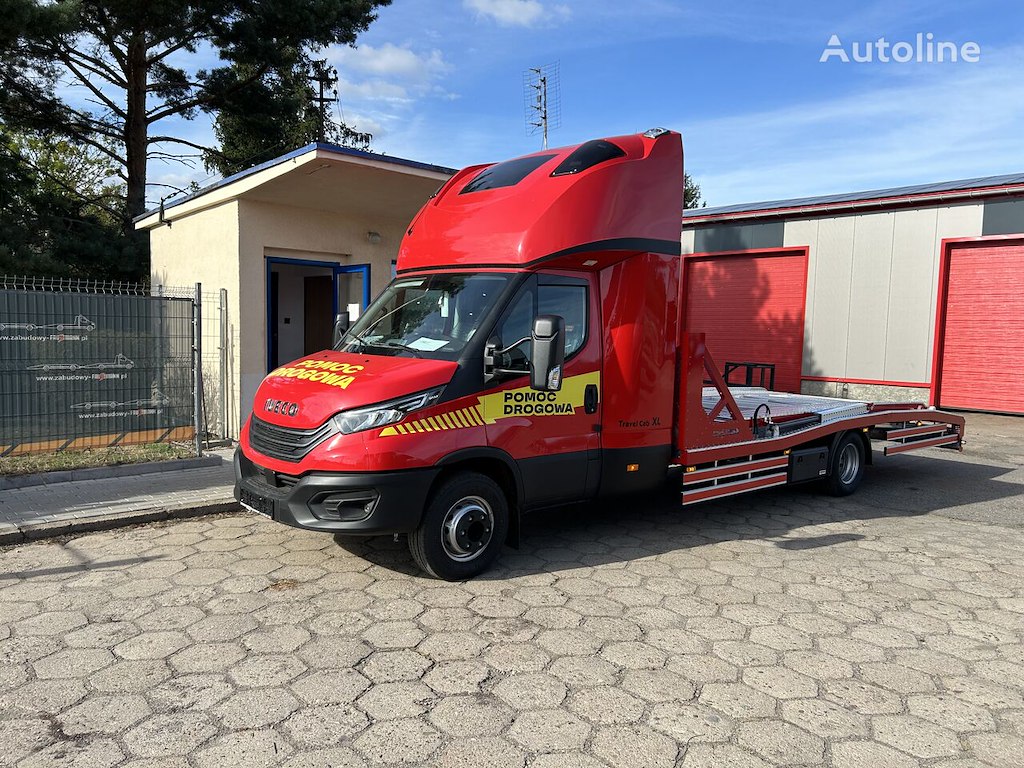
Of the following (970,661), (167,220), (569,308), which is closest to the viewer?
(970,661)

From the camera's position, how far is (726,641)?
4355 mm

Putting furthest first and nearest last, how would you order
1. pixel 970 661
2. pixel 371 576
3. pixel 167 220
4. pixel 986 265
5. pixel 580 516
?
pixel 986 265 < pixel 167 220 < pixel 580 516 < pixel 371 576 < pixel 970 661

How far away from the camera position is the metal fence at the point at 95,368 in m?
7.95

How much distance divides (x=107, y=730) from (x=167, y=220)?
9.85 meters

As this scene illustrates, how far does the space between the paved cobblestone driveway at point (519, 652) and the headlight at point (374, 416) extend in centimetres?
111

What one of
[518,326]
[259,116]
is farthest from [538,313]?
[259,116]

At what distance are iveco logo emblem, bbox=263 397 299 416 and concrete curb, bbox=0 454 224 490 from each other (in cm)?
352

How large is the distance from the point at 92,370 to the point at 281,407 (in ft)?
14.9

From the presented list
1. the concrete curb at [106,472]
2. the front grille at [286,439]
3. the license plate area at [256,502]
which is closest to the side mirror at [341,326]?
the front grille at [286,439]

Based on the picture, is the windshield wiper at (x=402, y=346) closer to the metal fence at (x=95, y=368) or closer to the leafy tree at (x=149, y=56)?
the metal fence at (x=95, y=368)

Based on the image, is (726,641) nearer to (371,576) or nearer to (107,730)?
(371,576)

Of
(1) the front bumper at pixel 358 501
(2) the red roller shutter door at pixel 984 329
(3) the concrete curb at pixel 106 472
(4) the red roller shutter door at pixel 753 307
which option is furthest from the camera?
(4) the red roller shutter door at pixel 753 307

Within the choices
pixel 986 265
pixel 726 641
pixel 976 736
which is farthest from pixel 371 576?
pixel 986 265

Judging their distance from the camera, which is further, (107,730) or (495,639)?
(495,639)
